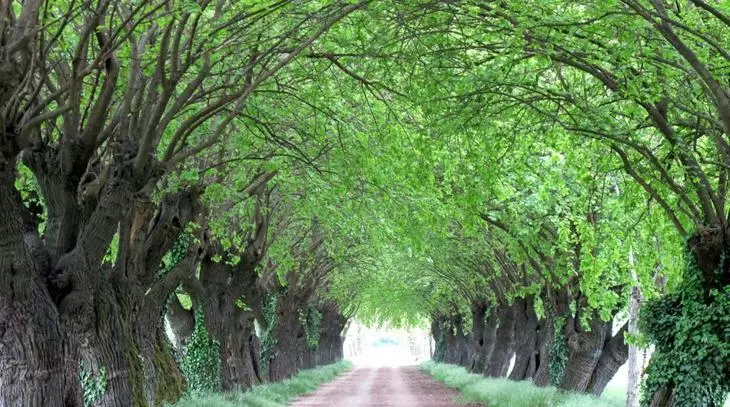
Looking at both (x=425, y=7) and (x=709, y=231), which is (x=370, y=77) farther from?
(x=709, y=231)

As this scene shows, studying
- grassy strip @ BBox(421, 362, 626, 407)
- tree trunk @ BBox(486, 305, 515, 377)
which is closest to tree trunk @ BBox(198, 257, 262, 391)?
grassy strip @ BBox(421, 362, 626, 407)

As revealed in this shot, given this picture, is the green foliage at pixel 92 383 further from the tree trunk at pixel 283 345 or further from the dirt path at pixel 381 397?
the tree trunk at pixel 283 345

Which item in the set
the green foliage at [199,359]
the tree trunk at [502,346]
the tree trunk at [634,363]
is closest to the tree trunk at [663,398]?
the tree trunk at [634,363]

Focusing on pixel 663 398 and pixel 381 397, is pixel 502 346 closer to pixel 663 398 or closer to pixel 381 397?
pixel 381 397

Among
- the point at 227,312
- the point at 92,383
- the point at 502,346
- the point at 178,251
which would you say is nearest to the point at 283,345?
the point at 502,346

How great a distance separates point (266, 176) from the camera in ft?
57.8

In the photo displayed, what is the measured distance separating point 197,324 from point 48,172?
1352 centimetres

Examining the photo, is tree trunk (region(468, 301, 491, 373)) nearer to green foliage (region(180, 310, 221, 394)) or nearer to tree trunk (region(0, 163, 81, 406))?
green foliage (region(180, 310, 221, 394))

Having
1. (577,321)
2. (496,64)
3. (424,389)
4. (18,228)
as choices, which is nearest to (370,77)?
(496,64)

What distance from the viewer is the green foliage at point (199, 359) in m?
23.7

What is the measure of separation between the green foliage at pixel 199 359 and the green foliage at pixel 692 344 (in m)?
14.3

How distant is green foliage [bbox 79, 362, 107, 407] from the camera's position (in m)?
11.9

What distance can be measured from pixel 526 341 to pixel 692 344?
67.5 ft

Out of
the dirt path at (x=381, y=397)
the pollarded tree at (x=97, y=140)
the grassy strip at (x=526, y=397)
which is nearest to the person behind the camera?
the pollarded tree at (x=97, y=140)
